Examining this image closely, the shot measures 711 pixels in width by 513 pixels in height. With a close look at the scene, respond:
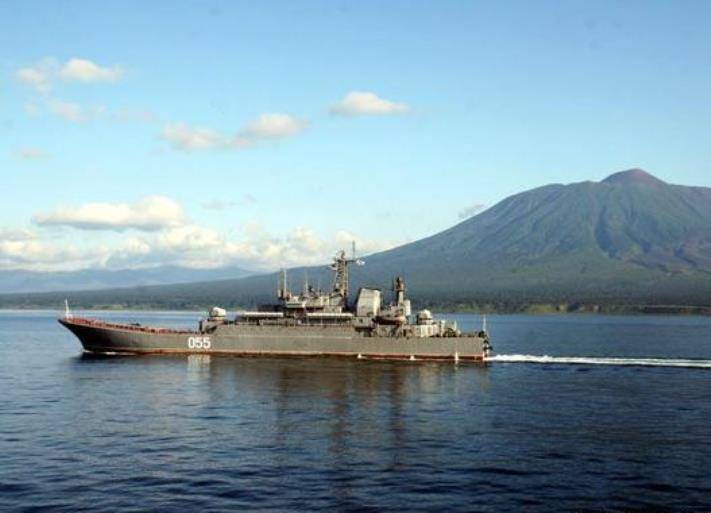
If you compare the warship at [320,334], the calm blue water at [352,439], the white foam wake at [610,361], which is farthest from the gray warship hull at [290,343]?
the calm blue water at [352,439]

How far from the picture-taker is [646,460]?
3869cm

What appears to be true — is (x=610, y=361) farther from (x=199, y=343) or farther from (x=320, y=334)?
(x=199, y=343)

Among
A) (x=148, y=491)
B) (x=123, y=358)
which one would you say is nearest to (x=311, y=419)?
(x=148, y=491)

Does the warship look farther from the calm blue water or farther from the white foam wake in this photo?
the calm blue water

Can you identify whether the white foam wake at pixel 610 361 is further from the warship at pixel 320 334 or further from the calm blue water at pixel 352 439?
the calm blue water at pixel 352 439

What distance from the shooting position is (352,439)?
4341 centimetres

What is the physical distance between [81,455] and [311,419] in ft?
50.8

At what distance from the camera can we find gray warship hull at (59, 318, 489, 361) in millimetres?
86938

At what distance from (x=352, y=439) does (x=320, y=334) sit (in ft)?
147

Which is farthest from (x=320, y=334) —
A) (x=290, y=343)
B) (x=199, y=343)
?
(x=199, y=343)

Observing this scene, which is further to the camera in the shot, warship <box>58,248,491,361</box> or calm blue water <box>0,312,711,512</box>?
warship <box>58,248,491,361</box>

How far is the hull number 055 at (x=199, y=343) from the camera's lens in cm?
8981

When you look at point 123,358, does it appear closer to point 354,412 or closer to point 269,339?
point 269,339

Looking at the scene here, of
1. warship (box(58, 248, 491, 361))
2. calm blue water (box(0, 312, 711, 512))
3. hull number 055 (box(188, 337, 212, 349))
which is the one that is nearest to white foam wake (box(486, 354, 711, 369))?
warship (box(58, 248, 491, 361))
